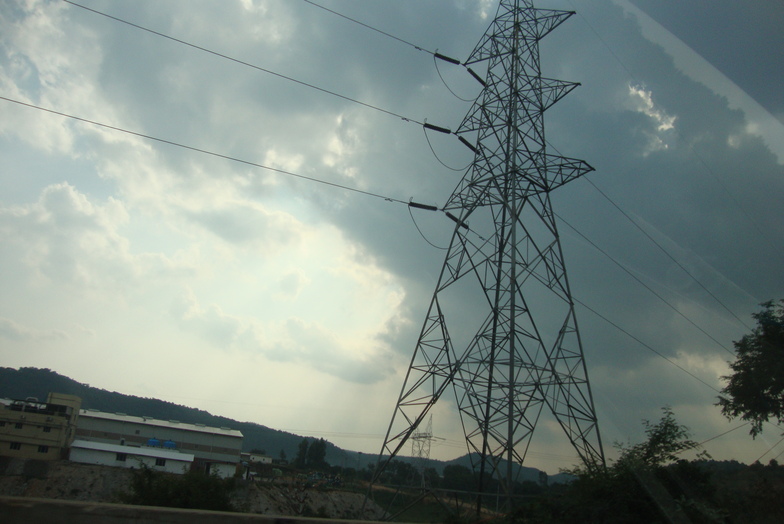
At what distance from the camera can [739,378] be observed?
2370cm

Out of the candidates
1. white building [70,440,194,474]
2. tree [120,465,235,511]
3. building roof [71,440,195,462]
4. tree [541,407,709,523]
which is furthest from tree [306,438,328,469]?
tree [541,407,709,523]

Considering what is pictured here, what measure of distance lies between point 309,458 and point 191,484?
7384 cm

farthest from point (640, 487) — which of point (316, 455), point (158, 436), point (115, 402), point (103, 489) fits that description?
point (115, 402)

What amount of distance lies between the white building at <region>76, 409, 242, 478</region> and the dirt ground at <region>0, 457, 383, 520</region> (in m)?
14.0

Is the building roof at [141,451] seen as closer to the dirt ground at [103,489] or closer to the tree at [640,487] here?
the dirt ground at [103,489]

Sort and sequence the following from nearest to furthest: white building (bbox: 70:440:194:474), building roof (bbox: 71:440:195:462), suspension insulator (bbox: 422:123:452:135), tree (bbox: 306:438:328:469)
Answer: suspension insulator (bbox: 422:123:452:135) → white building (bbox: 70:440:194:474) → building roof (bbox: 71:440:195:462) → tree (bbox: 306:438:328:469)

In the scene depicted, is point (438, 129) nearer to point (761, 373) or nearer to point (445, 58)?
point (445, 58)

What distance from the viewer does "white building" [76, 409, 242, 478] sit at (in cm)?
6238

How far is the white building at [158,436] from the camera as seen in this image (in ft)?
205

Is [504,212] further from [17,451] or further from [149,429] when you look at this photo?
[149,429]

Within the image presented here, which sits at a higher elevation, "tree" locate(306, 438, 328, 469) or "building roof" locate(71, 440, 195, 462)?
"tree" locate(306, 438, 328, 469)

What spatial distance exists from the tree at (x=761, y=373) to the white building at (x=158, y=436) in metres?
52.6

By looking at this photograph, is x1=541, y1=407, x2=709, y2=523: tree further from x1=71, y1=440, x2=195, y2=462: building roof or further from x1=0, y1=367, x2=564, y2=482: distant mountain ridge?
x1=71, y1=440, x2=195, y2=462: building roof

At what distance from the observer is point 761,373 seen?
21672 mm
